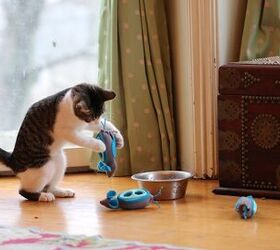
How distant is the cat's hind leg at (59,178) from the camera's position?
2.83 meters

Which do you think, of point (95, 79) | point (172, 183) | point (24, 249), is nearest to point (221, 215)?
point (172, 183)

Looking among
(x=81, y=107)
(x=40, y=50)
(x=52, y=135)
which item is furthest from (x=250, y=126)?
(x=40, y=50)

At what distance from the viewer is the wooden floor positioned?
7.30ft

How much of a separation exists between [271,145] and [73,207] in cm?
78

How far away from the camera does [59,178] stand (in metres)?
2.87

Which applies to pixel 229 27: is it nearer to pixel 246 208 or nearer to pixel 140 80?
pixel 140 80

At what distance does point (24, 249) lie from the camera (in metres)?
2.12

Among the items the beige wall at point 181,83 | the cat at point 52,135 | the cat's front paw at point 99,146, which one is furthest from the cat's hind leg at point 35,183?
the beige wall at point 181,83

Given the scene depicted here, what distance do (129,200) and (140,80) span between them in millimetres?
710

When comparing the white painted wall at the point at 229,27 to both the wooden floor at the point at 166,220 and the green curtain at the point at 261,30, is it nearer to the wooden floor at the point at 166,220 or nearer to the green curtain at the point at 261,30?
the green curtain at the point at 261,30

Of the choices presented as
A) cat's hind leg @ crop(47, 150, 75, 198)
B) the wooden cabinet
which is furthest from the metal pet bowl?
cat's hind leg @ crop(47, 150, 75, 198)

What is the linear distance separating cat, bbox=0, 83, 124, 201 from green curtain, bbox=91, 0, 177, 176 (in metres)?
0.34

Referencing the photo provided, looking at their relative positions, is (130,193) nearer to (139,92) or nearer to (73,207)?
(73,207)

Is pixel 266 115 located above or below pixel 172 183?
above
